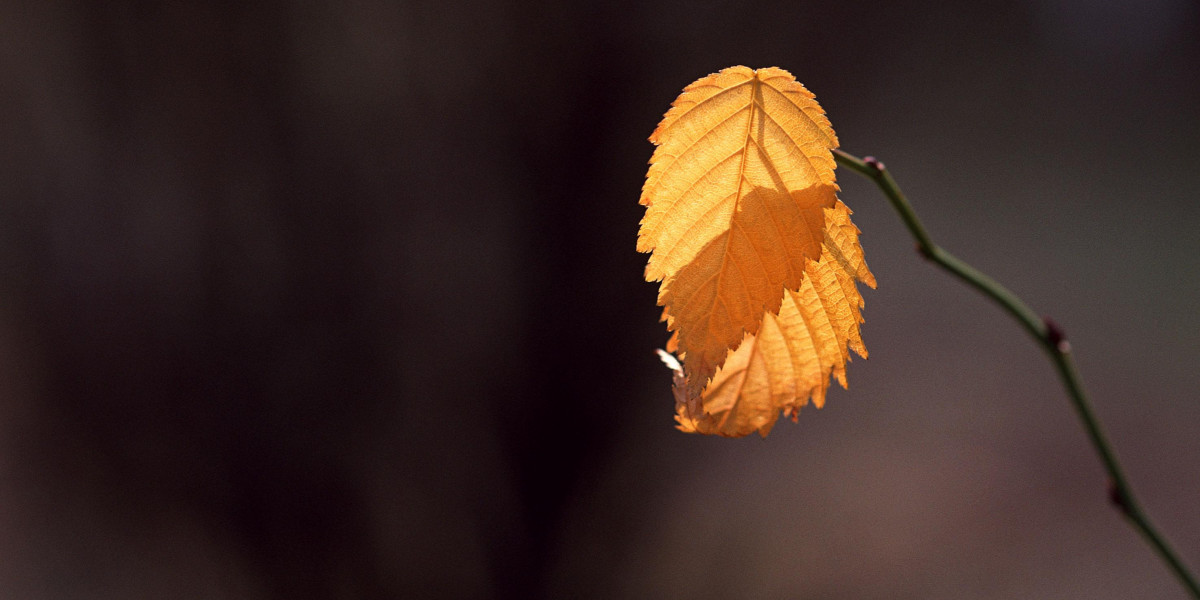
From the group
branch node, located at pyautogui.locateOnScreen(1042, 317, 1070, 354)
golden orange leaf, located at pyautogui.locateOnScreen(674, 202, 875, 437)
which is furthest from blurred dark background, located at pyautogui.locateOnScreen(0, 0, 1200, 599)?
branch node, located at pyautogui.locateOnScreen(1042, 317, 1070, 354)

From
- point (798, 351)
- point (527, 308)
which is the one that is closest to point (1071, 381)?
point (798, 351)

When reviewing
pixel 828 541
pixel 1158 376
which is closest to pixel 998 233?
pixel 1158 376

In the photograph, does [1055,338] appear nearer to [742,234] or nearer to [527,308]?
[742,234]

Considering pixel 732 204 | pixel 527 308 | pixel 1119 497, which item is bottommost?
pixel 527 308

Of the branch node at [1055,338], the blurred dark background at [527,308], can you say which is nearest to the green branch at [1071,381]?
the branch node at [1055,338]

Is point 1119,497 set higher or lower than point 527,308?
higher

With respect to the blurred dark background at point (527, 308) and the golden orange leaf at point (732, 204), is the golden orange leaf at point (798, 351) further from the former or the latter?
the blurred dark background at point (527, 308)

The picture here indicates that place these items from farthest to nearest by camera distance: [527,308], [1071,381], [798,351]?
1. [527,308]
2. [798,351]
3. [1071,381]
